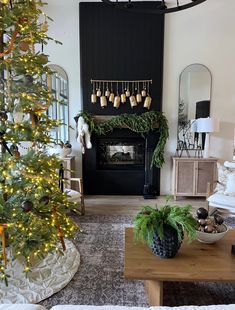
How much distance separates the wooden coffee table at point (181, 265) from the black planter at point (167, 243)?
0.17ft

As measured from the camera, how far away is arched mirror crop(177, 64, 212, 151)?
4895 mm

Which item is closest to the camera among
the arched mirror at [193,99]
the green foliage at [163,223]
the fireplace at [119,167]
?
the green foliage at [163,223]

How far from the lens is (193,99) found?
494cm

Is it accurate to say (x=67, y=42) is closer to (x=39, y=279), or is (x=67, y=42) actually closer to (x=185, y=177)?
(x=185, y=177)

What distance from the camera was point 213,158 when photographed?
15.4 feet

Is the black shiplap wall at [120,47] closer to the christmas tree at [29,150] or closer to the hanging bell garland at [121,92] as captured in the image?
the hanging bell garland at [121,92]

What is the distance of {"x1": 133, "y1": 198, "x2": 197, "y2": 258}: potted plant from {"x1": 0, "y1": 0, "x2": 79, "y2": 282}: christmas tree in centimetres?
77

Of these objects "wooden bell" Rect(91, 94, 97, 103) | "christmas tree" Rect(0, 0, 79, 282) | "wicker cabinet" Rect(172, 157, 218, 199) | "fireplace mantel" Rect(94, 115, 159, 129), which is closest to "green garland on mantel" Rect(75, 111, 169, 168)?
"fireplace mantel" Rect(94, 115, 159, 129)

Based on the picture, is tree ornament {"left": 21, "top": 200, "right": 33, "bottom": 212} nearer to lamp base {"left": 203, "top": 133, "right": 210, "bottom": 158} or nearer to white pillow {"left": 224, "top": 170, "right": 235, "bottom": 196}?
white pillow {"left": 224, "top": 170, "right": 235, "bottom": 196}

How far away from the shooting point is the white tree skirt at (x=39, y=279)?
211cm

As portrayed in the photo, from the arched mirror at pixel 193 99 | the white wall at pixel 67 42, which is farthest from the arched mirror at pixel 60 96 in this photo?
the arched mirror at pixel 193 99

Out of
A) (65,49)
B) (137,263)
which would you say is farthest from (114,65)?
(137,263)

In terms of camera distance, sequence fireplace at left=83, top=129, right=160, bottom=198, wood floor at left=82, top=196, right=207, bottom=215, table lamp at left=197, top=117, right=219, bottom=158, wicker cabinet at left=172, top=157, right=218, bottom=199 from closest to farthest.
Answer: wood floor at left=82, top=196, right=207, bottom=215
table lamp at left=197, top=117, right=219, bottom=158
wicker cabinet at left=172, top=157, right=218, bottom=199
fireplace at left=83, top=129, right=160, bottom=198

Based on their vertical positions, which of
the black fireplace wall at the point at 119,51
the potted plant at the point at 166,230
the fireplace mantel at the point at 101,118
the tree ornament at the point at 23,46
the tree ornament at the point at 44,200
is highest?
the black fireplace wall at the point at 119,51
